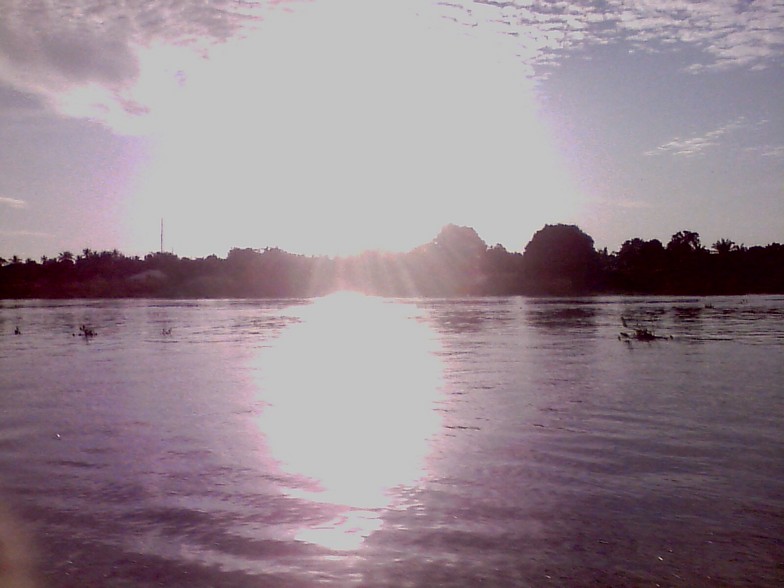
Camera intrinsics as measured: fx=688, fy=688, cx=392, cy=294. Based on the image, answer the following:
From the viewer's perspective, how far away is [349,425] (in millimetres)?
12703

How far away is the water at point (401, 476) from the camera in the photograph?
21.0ft

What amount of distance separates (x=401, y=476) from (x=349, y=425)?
11.5ft

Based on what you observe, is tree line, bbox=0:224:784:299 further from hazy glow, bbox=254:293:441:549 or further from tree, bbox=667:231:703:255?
hazy glow, bbox=254:293:441:549

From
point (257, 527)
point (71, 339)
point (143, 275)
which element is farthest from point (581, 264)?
point (257, 527)

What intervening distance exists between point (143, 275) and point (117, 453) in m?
127

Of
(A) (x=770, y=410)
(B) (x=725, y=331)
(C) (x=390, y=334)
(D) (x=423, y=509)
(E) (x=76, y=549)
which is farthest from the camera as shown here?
(C) (x=390, y=334)

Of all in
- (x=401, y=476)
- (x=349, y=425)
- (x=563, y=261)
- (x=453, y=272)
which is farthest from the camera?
(x=453, y=272)

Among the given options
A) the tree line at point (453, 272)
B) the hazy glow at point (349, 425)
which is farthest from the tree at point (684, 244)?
the hazy glow at point (349, 425)

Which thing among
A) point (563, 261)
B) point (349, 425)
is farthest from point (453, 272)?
point (349, 425)

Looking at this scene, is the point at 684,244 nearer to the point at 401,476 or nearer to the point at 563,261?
→ the point at 563,261

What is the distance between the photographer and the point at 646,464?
31.3 feet

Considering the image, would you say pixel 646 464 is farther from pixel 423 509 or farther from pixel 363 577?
pixel 363 577

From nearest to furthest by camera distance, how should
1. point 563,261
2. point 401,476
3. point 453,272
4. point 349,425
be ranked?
point 401,476
point 349,425
point 563,261
point 453,272

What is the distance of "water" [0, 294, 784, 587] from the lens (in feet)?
21.0
